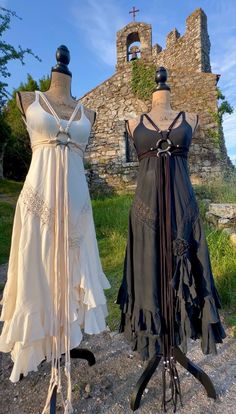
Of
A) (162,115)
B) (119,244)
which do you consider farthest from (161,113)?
(119,244)

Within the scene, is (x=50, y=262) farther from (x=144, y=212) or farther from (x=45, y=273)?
(x=144, y=212)

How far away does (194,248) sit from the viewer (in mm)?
1525

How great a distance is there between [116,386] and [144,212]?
3.74 feet

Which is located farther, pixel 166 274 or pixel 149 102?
pixel 149 102

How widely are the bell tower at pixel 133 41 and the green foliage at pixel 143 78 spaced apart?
19cm

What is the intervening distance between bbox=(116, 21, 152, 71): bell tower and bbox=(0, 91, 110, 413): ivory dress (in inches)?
279

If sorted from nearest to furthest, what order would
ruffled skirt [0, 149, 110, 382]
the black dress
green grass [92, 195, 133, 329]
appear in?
1. ruffled skirt [0, 149, 110, 382]
2. the black dress
3. green grass [92, 195, 133, 329]

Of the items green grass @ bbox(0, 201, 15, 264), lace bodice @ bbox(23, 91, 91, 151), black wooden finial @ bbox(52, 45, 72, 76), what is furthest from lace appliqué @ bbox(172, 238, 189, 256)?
green grass @ bbox(0, 201, 15, 264)

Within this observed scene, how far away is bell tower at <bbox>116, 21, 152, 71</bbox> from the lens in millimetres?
7363

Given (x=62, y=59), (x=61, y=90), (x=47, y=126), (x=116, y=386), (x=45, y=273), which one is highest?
(x=62, y=59)

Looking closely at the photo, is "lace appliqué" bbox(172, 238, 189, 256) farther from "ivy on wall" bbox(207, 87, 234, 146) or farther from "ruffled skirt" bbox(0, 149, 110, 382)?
"ivy on wall" bbox(207, 87, 234, 146)

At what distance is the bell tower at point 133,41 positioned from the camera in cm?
736

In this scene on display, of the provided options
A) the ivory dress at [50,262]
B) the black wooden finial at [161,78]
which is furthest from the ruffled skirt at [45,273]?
the black wooden finial at [161,78]

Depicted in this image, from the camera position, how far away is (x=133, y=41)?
7922 millimetres
